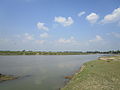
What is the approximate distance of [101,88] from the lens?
536 inches

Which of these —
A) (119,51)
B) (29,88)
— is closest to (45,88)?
(29,88)

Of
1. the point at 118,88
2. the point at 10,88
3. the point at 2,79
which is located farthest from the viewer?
the point at 2,79

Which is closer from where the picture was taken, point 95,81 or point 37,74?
point 95,81

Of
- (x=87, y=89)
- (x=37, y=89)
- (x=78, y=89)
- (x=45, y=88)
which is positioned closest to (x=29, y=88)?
(x=37, y=89)

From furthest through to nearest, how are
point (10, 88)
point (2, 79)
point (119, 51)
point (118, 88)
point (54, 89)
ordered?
point (119, 51) → point (2, 79) → point (10, 88) → point (54, 89) → point (118, 88)

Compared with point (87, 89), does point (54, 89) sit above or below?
below

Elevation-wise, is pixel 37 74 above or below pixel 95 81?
below

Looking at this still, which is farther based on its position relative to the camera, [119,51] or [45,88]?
[119,51]

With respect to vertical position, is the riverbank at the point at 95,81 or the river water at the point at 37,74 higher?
the riverbank at the point at 95,81

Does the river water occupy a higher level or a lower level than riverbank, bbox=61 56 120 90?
lower

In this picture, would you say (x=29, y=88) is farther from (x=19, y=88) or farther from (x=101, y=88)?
(x=101, y=88)

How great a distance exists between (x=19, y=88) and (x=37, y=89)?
299 cm

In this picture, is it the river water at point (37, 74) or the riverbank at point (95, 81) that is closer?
the riverbank at point (95, 81)

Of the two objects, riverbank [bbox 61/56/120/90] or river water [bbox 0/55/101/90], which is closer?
riverbank [bbox 61/56/120/90]
